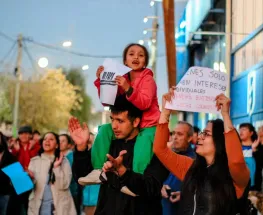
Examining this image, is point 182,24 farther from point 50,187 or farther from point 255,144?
point 50,187

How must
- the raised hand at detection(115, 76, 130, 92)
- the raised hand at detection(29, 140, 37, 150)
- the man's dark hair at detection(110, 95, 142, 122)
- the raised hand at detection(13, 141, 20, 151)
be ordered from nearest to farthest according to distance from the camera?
the raised hand at detection(115, 76, 130, 92), the man's dark hair at detection(110, 95, 142, 122), the raised hand at detection(29, 140, 37, 150), the raised hand at detection(13, 141, 20, 151)

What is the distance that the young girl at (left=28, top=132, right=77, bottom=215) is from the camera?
1009 cm

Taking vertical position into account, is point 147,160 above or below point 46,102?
below

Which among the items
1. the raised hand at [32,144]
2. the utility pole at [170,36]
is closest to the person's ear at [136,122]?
the raised hand at [32,144]

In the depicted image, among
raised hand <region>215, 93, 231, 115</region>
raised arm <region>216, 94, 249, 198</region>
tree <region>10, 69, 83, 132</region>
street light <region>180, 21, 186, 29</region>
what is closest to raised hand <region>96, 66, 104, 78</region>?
raised hand <region>215, 93, 231, 115</region>

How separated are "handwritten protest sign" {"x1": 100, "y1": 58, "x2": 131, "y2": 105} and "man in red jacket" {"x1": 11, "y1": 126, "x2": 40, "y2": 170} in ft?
23.8

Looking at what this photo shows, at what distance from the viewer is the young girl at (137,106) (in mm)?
5746

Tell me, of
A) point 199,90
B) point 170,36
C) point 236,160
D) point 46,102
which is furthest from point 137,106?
point 46,102

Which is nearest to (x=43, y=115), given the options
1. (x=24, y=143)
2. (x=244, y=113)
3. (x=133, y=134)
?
(x=244, y=113)

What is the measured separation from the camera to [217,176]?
5.68 m

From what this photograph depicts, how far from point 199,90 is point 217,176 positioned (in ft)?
2.56

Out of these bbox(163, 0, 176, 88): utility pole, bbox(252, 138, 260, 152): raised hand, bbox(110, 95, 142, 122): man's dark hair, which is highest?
bbox(163, 0, 176, 88): utility pole

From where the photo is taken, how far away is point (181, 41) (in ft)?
125

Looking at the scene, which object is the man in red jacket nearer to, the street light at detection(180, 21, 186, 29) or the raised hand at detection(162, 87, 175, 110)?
the raised hand at detection(162, 87, 175, 110)
